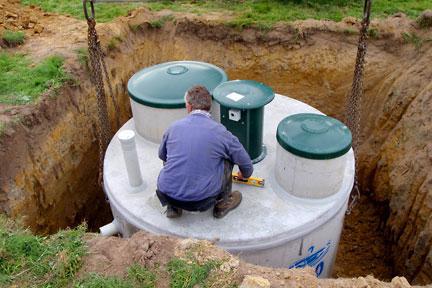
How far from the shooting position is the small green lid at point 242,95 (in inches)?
198

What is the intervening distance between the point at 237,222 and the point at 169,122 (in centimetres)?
173

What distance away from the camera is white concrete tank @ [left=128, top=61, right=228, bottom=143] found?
5.52 metres

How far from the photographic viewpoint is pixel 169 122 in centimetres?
566

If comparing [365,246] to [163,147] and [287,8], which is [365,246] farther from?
[287,8]

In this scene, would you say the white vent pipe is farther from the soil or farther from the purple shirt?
the soil

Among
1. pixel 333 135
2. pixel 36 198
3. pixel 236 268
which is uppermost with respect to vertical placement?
pixel 333 135

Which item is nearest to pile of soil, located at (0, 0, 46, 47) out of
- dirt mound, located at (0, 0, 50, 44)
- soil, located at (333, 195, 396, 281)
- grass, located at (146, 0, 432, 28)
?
dirt mound, located at (0, 0, 50, 44)

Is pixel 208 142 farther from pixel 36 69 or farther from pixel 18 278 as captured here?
pixel 36 69

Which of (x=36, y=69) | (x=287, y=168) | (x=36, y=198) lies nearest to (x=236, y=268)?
(x=287, y=168)

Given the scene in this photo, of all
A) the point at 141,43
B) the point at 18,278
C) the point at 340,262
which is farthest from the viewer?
the point at 141,43

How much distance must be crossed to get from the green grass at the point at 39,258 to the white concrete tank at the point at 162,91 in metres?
2.15

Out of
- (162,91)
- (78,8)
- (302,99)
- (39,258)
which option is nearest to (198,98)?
(162,91)

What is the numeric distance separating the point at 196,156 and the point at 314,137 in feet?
4.95

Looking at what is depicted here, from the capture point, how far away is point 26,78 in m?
6.46
